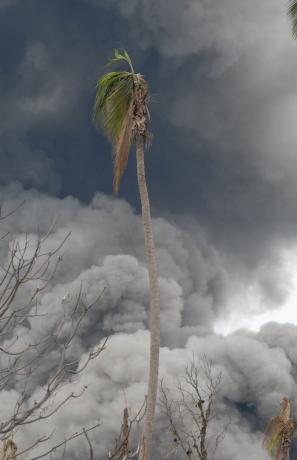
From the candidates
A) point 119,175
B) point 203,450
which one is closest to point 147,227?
point 119,175

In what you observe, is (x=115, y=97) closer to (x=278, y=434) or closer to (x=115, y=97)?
(x=115, y=97)

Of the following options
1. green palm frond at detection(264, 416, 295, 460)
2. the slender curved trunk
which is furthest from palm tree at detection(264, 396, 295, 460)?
the slender curved trunk

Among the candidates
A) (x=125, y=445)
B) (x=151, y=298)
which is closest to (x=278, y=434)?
(x=151, y=298)

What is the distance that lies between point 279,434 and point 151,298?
11.3 m

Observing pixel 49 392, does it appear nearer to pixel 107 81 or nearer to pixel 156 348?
pixel 156 348

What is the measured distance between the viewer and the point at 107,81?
18578 millimetres

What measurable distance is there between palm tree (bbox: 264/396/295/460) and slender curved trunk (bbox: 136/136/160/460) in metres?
9.80

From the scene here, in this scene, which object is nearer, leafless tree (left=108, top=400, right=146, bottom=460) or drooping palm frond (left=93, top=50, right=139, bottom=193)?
leafless tree (left=108, top=400, right=146, bottom=460)

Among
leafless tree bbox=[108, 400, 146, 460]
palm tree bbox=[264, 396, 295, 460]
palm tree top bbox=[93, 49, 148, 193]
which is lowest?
leafless tree bbox=[108, 400, 146, 460]

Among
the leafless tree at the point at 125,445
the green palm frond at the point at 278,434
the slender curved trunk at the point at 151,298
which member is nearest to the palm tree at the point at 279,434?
the green palm frond at the point at 278,434

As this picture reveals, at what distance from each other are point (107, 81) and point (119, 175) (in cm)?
375

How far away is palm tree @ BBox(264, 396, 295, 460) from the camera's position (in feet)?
76.5

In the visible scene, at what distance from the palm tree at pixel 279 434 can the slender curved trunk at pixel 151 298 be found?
980 centimetres

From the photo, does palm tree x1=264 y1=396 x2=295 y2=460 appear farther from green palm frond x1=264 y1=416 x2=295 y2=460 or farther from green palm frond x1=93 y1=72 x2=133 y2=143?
green palm frond x1=93 y1=72 x2=133 y2=143
